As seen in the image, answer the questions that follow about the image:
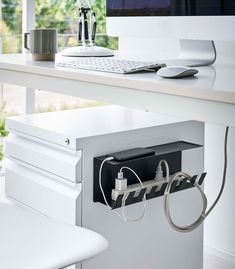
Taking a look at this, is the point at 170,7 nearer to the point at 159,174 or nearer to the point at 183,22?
the point at 183,22

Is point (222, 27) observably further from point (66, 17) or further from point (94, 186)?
point (66, 17)

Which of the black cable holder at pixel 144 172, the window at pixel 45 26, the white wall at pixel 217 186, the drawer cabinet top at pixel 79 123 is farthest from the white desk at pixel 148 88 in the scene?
the window at pixel 45 26

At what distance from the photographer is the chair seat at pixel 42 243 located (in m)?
0.98

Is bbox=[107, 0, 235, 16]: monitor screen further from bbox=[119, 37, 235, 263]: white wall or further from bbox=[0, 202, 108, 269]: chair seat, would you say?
bbox=[0, 202, 108, 269]: chair seat

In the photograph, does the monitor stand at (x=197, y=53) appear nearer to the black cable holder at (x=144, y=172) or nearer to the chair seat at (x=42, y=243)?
the black cable holder at (x=144, y=172)

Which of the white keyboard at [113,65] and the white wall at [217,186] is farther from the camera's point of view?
the white wall at [217,186]

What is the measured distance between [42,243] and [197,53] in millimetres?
864

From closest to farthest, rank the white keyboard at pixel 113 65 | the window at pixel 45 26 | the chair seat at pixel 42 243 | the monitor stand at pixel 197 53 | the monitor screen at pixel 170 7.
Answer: the chair seat at pixel 42 243 → the white keyboard at pixel 113 65 → the monitor screen at pixel 170 7 → the monitor stand at pixel 197 53 → the window at pixel 45 26

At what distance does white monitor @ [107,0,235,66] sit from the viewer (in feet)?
4.83

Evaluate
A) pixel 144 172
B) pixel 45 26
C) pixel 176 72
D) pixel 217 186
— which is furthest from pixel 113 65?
pixel 45 26

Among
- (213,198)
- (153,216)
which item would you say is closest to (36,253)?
(153,216)

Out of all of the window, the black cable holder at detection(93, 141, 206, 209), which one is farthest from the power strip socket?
the window

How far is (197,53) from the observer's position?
1683 mm

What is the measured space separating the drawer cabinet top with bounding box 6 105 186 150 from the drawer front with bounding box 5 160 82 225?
0.40 ft
